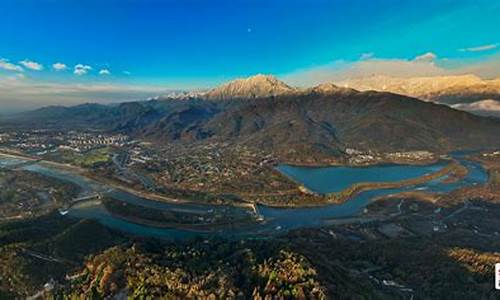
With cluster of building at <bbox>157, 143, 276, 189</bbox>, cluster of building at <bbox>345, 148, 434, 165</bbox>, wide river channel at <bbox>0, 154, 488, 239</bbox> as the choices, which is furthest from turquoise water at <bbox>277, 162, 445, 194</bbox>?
cluster of building at <bbox>157, 143, 276, 189</bbox>

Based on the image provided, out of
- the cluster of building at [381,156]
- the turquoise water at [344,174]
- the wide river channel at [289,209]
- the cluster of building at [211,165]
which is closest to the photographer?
the wide river channel at [289,209]

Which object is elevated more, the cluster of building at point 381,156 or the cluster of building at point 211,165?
the cluster of building at point 211,165

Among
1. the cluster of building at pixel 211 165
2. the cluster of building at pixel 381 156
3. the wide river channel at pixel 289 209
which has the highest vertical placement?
the cluster of building at pixel 211 165

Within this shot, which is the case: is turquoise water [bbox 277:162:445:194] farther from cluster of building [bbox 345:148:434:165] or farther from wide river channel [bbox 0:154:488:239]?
cluster of building [bbox 345:148:434:165]

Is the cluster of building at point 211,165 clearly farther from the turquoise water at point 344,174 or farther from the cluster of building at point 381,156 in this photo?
the cluster of building at point 381,156

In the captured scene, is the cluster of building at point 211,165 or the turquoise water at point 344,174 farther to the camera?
the cluster of building at point 211,165

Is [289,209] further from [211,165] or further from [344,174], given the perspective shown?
[211,165]

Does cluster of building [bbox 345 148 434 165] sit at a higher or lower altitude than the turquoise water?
higher

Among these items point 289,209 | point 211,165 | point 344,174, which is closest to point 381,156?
point 344,174

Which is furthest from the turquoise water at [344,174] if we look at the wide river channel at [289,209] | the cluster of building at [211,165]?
the cluster of building at [211,165]
